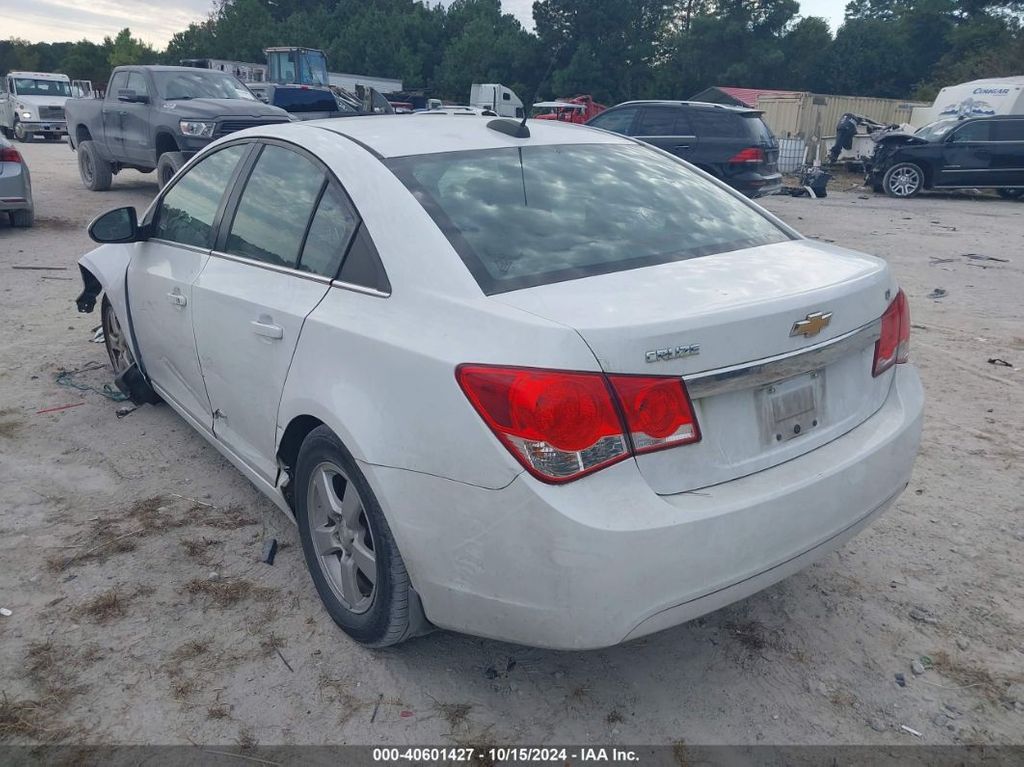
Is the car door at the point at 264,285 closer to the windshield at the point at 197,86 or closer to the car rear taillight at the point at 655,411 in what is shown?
the car rear taillight at the point at 655,411

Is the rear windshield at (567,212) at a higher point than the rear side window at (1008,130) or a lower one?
lower

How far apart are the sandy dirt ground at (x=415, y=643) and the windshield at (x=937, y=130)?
51.3ft

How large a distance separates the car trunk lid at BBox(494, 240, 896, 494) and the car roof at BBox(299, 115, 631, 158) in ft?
2.99

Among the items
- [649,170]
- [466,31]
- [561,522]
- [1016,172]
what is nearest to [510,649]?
[561,522]

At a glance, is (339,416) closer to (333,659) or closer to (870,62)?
(333,659)

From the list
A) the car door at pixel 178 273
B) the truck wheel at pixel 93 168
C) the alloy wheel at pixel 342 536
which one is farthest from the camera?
the truck wheel at pixel 93 168

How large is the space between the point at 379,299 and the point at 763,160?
37.3 feet

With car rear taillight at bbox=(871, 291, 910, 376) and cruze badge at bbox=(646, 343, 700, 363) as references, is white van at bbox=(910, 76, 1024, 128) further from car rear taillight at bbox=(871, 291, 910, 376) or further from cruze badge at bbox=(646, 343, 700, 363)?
cruze badge at bbox=(646, 343, 700, 363)

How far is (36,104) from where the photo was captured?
25531mm

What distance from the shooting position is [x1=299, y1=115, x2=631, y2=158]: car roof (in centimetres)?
288

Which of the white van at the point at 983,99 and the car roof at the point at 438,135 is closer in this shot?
the car roof at the point at 438,135

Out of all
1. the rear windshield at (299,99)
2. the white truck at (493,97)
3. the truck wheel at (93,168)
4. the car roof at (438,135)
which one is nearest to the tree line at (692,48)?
the white truck at (493,97)

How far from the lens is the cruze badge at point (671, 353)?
200 centimetres

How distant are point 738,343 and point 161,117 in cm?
1148
